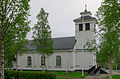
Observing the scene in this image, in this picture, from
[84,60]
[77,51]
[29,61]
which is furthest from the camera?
[29,61]

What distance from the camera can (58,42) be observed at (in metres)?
40.1

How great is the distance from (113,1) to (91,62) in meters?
25.9

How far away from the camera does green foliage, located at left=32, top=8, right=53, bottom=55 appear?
2696cm

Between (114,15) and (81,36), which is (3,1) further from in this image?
(81,36)

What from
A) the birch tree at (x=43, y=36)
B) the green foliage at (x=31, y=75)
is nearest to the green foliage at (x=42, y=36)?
the birch tree at (x=43, y=36)

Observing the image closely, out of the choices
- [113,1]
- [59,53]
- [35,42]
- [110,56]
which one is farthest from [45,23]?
[113,1]

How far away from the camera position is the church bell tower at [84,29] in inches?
1389

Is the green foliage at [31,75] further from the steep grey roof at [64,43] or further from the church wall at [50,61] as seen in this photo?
the steep grey roof at [64,43]

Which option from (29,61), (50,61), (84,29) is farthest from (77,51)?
(29,61)

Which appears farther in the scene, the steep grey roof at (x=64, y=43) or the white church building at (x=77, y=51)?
the steep grey roof at (x=64, y=43)

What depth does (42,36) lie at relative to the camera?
27109mm

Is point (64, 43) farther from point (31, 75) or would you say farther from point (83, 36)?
point (31, 75)

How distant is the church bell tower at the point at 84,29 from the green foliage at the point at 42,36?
1128 cm

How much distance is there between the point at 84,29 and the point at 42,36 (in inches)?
525
